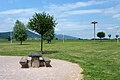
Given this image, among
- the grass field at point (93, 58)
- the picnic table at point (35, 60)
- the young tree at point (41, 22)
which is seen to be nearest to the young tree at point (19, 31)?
the grass field at point (93, 58)

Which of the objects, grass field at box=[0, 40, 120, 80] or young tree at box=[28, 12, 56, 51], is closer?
grass field at box=[0, 40, 120, 80]

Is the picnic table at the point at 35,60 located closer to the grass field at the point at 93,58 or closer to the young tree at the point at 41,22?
the grass field at the point at 93,58

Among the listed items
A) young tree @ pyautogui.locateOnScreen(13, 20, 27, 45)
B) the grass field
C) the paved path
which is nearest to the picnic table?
the paved path

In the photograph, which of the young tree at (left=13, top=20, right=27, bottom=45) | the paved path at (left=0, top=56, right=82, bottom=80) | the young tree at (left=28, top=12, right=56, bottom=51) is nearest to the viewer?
the paved path at (left=0, top=56, right=82, bottom=80)

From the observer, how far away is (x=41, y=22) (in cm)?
3209

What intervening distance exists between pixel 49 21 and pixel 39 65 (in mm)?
14550

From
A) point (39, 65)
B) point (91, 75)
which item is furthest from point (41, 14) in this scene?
point (91, 75)

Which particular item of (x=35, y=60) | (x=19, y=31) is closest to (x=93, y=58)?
(x=35, y=60)

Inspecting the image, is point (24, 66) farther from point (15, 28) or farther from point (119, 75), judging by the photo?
point (15, 28)

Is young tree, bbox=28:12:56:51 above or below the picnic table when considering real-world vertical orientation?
above

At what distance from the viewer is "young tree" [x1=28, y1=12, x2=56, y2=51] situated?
106 feet

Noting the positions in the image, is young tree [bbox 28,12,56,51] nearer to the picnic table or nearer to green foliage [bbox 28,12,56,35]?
green foliage [bbox 28,12,56,35]

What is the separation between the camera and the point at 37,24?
106ft

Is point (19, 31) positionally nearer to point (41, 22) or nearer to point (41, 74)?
point (41, 22)
